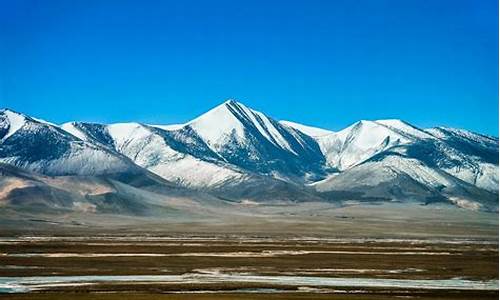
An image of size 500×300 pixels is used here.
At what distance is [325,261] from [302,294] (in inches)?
936

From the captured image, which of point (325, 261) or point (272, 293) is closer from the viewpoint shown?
point (272, 293)

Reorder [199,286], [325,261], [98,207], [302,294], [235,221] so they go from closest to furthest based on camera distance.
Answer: [302,294], [199,286], [325,261], [235,221], [98,207]

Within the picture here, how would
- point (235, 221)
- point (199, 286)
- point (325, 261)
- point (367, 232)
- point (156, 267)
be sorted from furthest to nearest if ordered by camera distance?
point (235, 221) < point (367, 232) < point (325, 261) < point (156, 267) < point (199, 286)

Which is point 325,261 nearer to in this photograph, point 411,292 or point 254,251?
point 254,251

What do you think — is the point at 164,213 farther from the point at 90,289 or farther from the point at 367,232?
the point at 90,289

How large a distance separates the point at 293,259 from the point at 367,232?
72066 millimetres

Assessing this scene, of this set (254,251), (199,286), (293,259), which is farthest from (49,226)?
(199,286)

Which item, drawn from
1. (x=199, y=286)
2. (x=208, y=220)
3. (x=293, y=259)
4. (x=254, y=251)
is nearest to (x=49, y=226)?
(x=208, y=220)

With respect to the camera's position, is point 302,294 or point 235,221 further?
point 235,221

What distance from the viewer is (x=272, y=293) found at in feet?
146

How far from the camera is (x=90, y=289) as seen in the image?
45.3 meters

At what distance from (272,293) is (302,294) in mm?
1632

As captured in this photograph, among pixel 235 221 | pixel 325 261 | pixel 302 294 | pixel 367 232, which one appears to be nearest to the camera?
pixel 302 294

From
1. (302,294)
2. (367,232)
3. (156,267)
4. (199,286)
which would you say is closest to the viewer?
(302,294)
